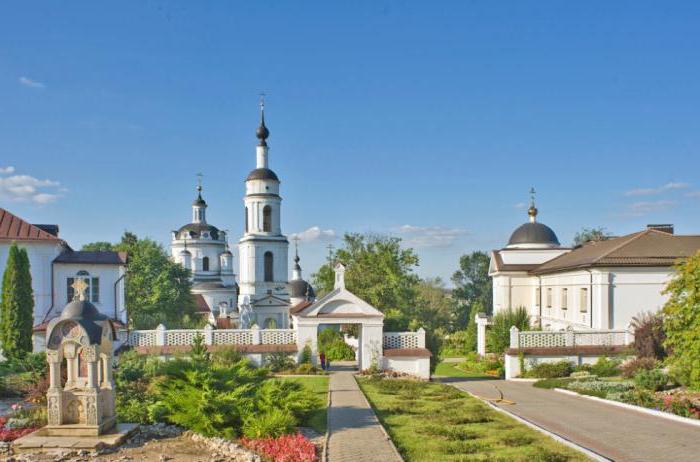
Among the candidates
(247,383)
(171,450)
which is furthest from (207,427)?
(247,383)

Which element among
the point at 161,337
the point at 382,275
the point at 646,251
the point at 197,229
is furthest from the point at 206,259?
the point at 646,251

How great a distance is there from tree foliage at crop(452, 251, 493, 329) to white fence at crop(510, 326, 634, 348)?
47609 millimetres

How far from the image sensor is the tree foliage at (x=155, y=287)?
44.3 m

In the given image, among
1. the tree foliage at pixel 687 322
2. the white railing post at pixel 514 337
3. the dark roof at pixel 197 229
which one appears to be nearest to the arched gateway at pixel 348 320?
the white railing post at pixel 514 337

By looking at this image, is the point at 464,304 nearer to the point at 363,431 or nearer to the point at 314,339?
the point at 314,339

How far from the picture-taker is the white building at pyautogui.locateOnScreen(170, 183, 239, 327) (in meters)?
60.5

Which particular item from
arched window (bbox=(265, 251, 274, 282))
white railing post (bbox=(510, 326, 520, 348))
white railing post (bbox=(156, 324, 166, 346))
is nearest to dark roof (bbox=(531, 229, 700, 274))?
white railing post (bbox=(510, 326, 520, 348))

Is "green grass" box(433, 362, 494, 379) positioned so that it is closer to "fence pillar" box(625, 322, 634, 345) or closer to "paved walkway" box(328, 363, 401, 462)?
"fence pillar" box(625, 322, 634, 345)

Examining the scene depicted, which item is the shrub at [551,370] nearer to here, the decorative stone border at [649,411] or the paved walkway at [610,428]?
the paved walkway at [610,428]

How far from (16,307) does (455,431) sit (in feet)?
62.8

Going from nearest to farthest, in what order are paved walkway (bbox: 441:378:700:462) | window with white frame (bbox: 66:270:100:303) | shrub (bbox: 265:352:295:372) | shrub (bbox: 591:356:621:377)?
paved walkway (bbox: 441:378:700:462) < shrub (bbox: 591:356:621:377) < shrub (bbox: 265:352:295:372) < window with white frame (bbox: 66:270:100:303)

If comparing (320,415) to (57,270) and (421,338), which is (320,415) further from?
(57,270)

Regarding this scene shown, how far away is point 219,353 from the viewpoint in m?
22.5

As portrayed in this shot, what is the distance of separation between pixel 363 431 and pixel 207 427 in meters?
3.31
